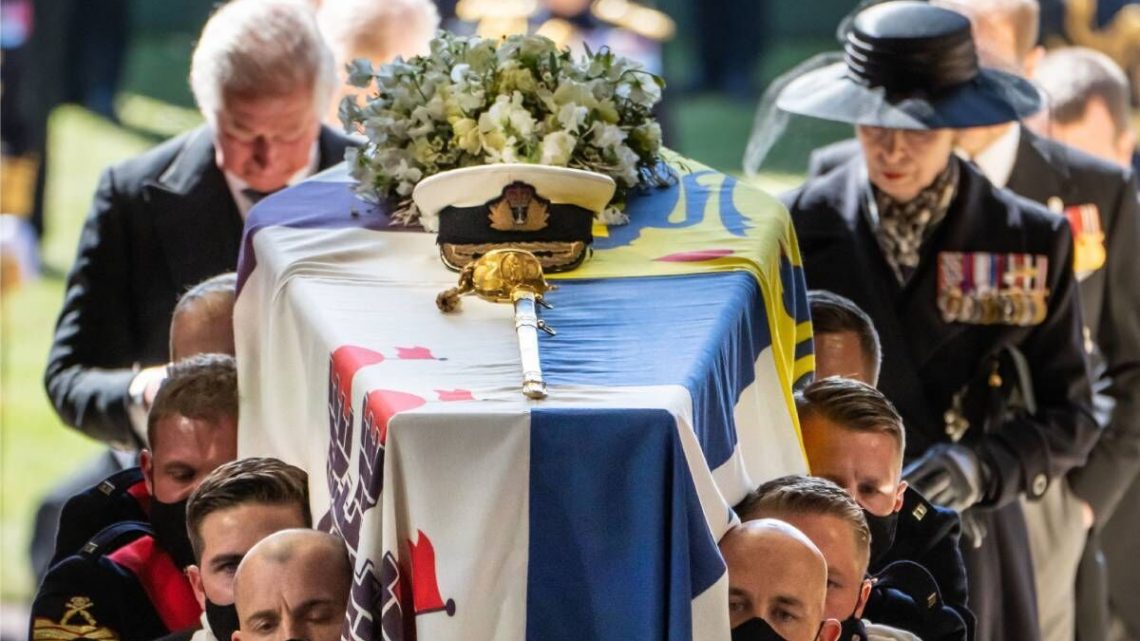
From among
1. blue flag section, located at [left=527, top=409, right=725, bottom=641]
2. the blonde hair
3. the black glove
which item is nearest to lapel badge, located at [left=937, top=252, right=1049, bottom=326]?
the black glove

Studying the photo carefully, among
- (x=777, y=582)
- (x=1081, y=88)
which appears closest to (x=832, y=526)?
(x=777, y=582)

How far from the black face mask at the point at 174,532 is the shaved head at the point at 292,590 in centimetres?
54

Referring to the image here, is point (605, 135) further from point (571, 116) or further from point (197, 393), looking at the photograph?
point (197, 393)

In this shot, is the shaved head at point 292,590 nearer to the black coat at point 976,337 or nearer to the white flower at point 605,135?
the white flower at point 605,135

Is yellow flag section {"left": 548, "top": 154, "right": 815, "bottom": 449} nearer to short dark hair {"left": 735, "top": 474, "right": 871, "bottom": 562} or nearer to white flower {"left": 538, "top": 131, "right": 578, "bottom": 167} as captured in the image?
white flower {"left": 538, "top": 131, "right": 578, "bottom": 167}

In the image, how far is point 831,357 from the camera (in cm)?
450

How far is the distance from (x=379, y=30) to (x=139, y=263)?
1.07 m

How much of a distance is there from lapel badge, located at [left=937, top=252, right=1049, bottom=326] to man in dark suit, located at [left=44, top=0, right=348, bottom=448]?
3.92ft

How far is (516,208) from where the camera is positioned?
12.8 feet

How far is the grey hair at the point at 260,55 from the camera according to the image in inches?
197

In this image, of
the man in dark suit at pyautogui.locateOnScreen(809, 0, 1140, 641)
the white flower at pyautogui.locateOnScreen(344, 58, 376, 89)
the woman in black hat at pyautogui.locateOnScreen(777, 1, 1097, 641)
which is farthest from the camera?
the man in dark suit at pyautogui.locateOnScreen(809, 0, 1140, 641)

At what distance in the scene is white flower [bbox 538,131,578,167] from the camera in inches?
165

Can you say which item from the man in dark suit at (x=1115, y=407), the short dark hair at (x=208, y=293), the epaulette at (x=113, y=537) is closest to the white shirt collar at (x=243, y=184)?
the short dark hair at (x=208, y=293)

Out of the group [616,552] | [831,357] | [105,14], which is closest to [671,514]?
[616,552]
